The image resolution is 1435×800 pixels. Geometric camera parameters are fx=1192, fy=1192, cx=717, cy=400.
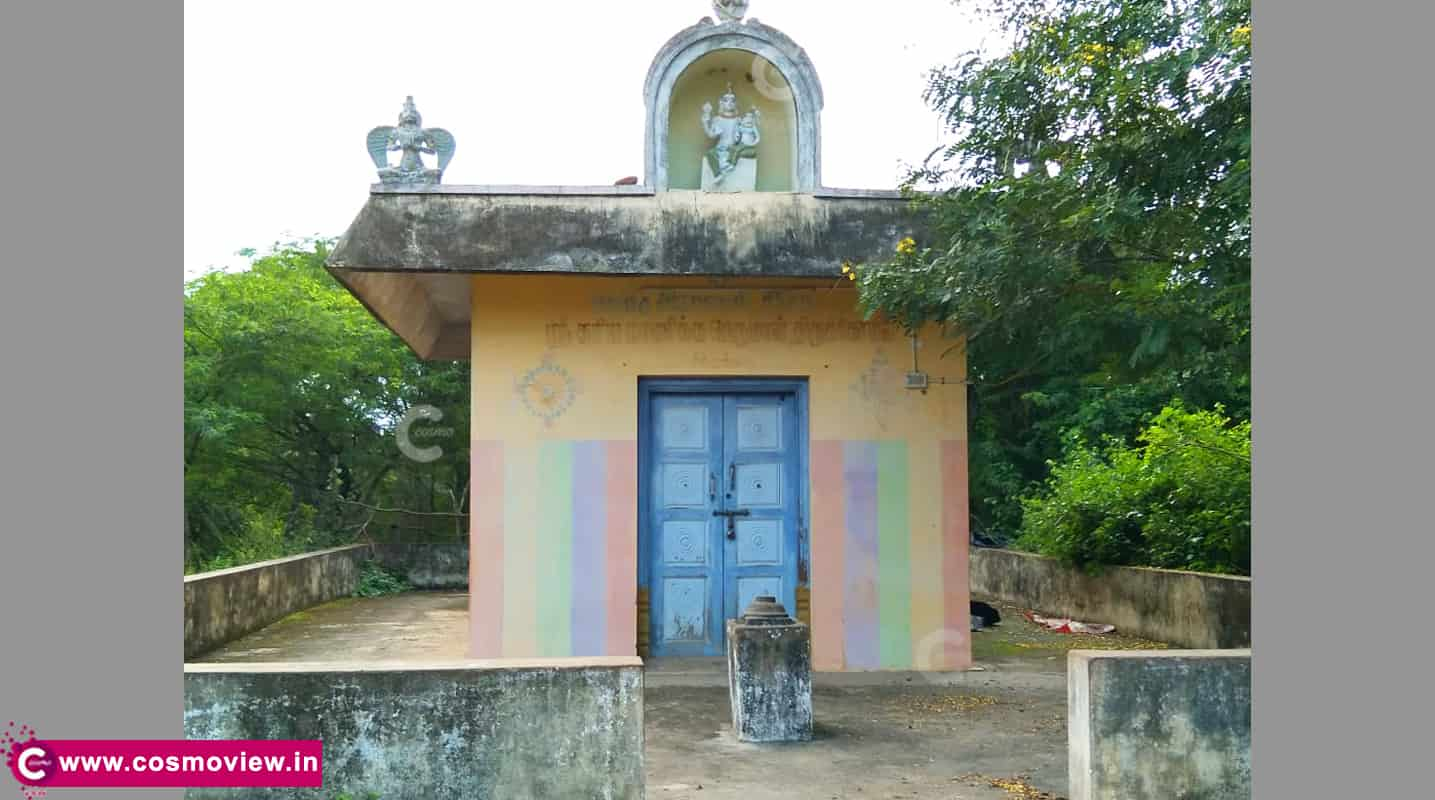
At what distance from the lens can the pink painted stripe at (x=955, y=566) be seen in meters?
9.25

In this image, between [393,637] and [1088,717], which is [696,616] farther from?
[1088,717]

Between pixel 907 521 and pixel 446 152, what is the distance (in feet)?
14.8

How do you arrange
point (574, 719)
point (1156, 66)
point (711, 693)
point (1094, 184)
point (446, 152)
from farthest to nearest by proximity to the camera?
point (446, 152) < point (711, 693) < point (1094, 184) < point (1156, 66) < point (574, 719)

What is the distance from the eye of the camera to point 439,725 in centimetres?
510

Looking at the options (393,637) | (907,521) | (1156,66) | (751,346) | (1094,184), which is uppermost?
(1156,66)

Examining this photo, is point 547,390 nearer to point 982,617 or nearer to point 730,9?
point 730,9

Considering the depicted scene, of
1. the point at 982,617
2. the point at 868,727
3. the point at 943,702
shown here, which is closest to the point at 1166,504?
the point at 982,617

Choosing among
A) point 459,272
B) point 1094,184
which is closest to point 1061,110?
point 1094,184

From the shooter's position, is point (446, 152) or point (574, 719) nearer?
point (574, 719)

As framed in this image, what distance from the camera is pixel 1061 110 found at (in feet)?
21.9

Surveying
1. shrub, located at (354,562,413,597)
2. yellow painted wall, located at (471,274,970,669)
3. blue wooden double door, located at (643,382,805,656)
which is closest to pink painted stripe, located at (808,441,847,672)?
yellow painted wall, located at (471,274,970,669)

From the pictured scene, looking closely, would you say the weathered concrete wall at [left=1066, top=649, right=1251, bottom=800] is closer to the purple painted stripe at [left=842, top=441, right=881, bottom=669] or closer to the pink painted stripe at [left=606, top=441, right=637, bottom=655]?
the purple painted stripe at [left=842, top=441, right=881, bottom=669]

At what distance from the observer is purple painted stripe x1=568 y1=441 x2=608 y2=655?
909cm

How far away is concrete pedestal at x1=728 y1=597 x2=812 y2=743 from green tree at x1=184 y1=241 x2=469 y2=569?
36.6 ft
